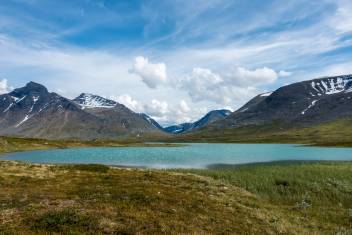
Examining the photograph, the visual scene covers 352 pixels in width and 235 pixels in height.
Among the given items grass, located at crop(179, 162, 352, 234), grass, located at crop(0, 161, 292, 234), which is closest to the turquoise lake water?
grass, located at crop(179, 162, 352, 234)

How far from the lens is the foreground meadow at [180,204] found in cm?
2408

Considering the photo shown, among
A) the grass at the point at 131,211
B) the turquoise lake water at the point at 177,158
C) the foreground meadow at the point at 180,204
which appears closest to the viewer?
the grass at the point at 131,211

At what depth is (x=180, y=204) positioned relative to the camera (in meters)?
31.1

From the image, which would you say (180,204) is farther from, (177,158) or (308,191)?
(177,158)

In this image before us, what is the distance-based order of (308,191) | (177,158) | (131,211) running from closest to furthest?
(131,211), (308,191), (177,158)

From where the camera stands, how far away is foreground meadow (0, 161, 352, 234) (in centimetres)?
2408

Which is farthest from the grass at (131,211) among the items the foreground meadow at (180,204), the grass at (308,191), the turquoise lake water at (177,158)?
the turquoise lake water at (177,158)

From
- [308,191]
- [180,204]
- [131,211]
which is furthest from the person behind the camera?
[308,191]

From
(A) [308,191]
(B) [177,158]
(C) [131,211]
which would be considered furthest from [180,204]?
(B) [177,158]

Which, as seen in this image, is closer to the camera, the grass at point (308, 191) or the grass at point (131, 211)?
the grass at point (131, 211)

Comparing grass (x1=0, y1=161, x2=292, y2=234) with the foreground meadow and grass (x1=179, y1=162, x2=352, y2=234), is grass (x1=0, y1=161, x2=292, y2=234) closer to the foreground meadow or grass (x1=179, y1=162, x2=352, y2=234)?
the foreground meadow

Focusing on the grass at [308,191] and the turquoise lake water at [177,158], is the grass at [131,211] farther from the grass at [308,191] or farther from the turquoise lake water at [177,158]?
the turquoise lake water at [177,158]

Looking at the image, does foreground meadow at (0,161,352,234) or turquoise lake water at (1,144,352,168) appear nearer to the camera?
foreground meadow at (0,161,352,234)

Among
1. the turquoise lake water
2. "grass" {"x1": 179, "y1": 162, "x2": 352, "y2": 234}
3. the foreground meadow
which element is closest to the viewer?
the foreground meadow
